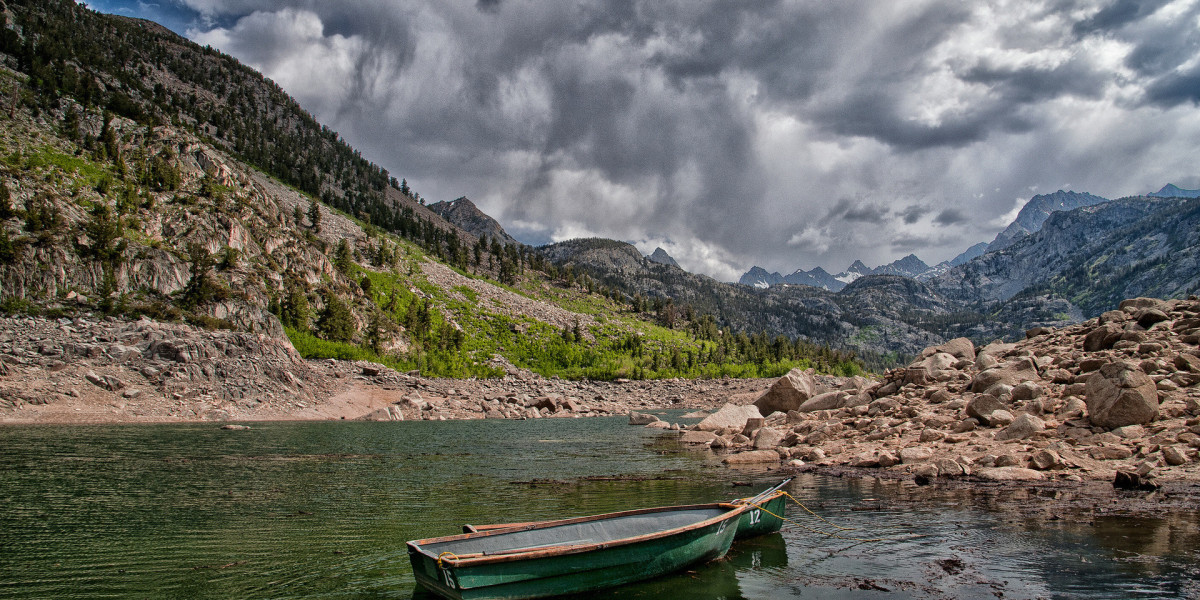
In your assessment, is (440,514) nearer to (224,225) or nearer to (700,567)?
(700,567)

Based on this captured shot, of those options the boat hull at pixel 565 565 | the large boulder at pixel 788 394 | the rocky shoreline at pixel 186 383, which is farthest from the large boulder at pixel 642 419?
the boat hull at pixel 565 565

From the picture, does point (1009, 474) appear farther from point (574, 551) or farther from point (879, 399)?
point (574, 551)

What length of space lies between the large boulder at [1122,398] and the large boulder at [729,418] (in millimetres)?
23564

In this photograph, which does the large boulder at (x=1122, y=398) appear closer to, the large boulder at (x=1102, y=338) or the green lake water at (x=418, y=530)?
the large boulder at (x=1102, y=338)

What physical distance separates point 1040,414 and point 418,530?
1008 inches

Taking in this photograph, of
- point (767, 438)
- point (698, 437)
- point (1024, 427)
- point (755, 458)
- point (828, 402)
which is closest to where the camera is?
point (1024, 427)

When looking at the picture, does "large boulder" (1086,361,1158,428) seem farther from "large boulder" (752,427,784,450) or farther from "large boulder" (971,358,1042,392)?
"large boulder" (752,427,784,450)

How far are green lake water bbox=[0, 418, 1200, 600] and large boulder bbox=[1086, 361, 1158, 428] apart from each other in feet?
26.2

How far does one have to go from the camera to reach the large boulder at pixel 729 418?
1718 inches

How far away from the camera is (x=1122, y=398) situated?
65.1 ft

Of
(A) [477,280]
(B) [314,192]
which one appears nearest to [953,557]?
(A) [477,280]

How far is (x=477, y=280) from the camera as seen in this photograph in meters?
158

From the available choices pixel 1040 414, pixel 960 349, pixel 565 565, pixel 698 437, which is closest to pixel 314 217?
pixel 698 437

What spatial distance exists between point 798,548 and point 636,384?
107634mm
